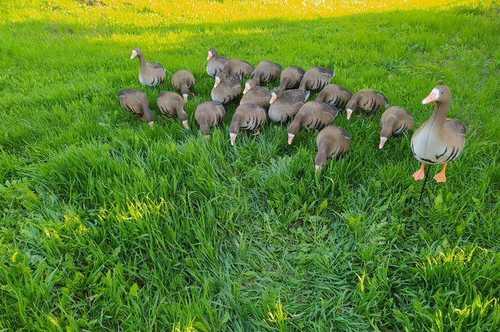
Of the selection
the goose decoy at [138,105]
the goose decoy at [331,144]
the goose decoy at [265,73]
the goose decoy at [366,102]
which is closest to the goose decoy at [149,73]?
the goose decoy at [138,105]

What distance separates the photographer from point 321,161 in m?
4.12

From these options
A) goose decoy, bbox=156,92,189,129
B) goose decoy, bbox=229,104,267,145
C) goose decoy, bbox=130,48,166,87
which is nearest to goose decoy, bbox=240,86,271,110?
goose decoy, bbox=229,104,267,145

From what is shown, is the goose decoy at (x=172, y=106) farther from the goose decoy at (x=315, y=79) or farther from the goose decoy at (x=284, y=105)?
the goose decoy at (x=315, y=79)

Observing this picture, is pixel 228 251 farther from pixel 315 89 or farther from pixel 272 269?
pixel 315 89

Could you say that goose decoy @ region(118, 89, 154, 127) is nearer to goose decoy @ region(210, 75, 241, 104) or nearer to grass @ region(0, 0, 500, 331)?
grass @ region(0, 0, 500, 331)

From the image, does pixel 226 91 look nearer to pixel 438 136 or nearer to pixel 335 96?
pixel 335 96

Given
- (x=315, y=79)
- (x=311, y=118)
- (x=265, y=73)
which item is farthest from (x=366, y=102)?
(x=265, y=73)

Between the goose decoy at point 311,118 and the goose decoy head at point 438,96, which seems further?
the goose decoy at point 311,118

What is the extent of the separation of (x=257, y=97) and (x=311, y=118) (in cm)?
94

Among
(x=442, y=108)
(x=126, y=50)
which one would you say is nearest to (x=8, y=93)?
(x=126, y=50)

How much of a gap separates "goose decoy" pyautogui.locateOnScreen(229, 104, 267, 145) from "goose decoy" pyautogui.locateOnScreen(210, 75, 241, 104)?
0.72 metres

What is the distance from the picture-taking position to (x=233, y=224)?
152 inches

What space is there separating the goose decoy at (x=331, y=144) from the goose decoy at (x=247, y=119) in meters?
0.85

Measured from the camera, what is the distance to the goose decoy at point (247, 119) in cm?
473
